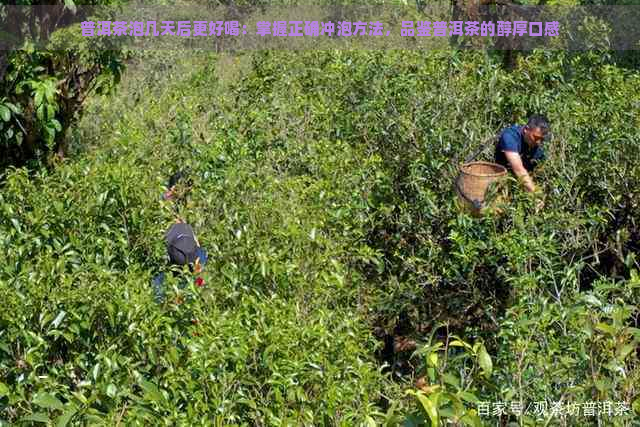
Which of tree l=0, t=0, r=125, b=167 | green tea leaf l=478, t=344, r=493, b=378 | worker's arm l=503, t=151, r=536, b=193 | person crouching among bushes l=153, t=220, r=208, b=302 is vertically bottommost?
person crouching among bushes l=153, t=220, r=208, b=302

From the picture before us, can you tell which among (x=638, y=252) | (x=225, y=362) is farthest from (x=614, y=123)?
(x=225, y=362)

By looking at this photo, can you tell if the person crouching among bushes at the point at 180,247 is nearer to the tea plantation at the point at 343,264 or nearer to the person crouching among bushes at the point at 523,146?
the tea plantation at the point at 343,264

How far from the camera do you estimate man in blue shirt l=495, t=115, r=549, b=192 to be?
4.68m

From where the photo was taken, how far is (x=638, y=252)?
4.43 metres

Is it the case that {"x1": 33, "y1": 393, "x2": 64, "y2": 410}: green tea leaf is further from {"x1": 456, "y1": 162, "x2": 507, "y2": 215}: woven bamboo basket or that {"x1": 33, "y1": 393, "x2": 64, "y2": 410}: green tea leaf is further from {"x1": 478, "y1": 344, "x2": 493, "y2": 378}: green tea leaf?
{"x1": 456, "y1": 162, "x2": 507, "y2": 215}: woven bamboo basket

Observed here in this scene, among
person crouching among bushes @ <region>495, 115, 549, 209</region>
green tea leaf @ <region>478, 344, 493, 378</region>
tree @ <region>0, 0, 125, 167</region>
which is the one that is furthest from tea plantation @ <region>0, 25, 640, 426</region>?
tree @ <region>0, 0, 125, 167</region>

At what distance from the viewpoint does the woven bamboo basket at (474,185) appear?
168 inches

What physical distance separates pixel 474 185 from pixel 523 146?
58 centimetres

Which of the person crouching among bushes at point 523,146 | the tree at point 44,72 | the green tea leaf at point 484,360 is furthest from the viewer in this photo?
the tree at point 44,72

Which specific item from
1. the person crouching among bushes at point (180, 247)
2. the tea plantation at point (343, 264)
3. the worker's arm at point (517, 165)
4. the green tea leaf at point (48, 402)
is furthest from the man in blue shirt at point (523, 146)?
the green tea leaf at point (48, 402)

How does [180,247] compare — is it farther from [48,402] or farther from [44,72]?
[44,72]

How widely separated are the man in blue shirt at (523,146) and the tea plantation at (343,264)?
0.37 feet

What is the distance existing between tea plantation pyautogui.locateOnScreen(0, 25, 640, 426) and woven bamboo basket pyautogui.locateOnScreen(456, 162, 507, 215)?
0.35 feet

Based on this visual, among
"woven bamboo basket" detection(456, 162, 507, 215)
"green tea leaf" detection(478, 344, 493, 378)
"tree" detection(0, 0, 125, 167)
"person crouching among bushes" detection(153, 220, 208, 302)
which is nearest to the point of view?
"green tea leaf" detection(478, 344, 493, 378)
